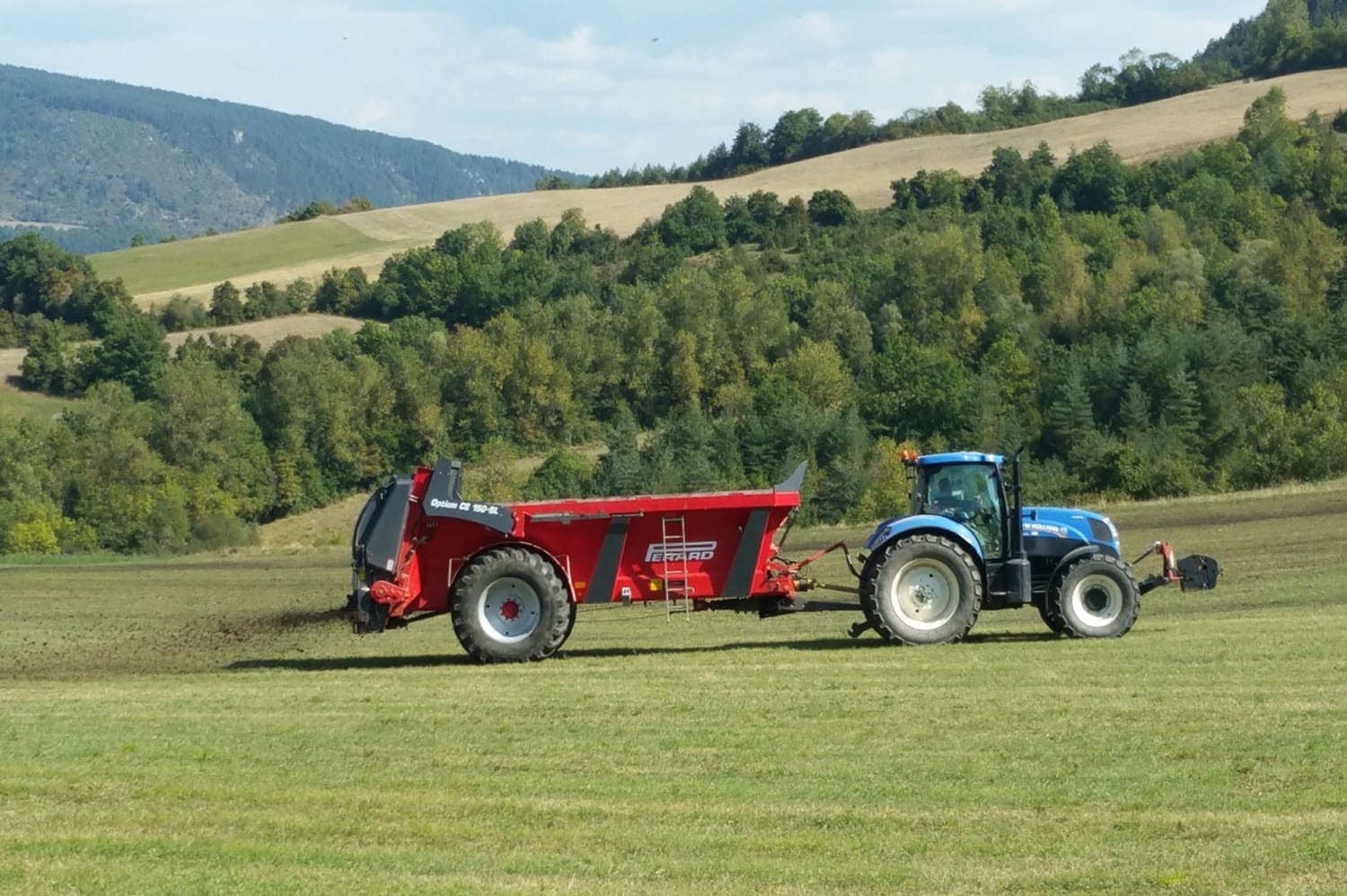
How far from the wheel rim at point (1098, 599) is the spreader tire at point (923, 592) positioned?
103 centimetres

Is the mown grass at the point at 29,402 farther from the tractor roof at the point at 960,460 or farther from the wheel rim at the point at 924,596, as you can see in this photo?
the wheel rim at the point at 924,596

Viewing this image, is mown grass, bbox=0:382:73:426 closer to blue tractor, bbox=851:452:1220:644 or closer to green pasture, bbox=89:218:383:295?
green pasture, bbox=89:218:383:295

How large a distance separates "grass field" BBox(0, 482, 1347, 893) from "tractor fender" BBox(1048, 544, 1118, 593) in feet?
2.63

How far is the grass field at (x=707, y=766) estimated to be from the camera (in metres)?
8.87

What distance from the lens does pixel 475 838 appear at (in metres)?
9.63

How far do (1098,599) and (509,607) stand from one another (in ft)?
20.3

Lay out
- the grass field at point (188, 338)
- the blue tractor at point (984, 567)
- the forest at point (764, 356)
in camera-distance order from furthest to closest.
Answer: the grass field at point (188, 338) → the forest at point (764, 356) → the blue tractor at point (984, 567)

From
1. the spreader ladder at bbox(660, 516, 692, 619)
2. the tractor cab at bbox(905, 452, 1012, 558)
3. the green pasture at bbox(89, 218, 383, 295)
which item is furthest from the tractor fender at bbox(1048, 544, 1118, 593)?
the green pasture at bbox(89, 218, 383, 295)

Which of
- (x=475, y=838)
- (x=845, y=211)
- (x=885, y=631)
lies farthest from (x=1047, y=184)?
(x=475, y=838)

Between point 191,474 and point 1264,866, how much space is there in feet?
214

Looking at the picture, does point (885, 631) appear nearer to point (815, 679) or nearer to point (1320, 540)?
point (815, 679)

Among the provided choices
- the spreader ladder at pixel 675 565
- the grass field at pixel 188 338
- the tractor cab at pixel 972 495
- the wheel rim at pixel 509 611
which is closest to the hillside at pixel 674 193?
the grass field at pixel 188 338

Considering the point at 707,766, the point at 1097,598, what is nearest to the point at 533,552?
the point at 1097,598

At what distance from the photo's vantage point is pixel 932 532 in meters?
17.7
